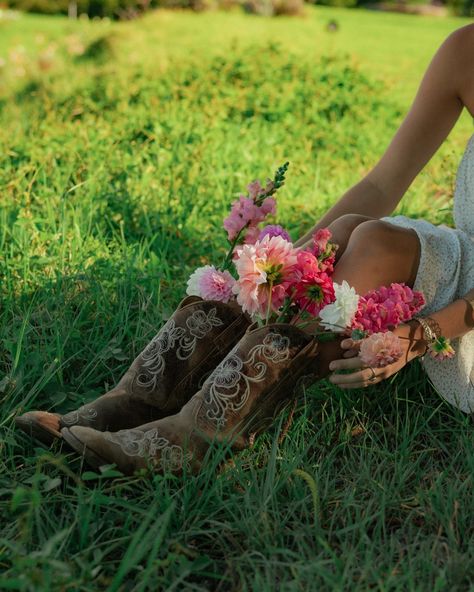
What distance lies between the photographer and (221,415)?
6.31 feet

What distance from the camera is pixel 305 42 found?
11773mm

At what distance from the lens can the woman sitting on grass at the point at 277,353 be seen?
1.91 meters

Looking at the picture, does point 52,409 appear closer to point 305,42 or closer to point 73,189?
point 73,189

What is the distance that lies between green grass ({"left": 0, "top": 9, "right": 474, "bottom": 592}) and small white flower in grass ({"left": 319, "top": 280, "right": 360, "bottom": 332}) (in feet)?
1.10

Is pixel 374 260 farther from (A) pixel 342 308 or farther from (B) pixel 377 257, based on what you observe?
(A) pixel 342 308

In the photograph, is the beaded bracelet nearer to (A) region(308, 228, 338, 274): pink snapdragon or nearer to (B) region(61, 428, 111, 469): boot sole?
(A) region(308, 228, 338, 274): pink snapdragon

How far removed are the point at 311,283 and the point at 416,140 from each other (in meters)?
0.83

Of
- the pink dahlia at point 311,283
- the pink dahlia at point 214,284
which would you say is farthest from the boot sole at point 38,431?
the pink dahlia at point 311,283

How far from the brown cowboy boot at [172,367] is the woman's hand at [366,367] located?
0.32 m

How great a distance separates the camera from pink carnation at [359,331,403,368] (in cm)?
181

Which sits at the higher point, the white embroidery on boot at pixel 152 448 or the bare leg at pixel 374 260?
the bare leg at pixel 374 260

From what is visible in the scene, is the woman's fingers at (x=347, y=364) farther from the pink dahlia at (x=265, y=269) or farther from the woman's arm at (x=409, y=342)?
the pink dahlia at (x=265, y=269)

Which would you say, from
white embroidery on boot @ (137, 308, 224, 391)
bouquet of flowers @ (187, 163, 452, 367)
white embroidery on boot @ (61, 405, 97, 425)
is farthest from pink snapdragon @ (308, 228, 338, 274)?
white embroidery on boot @ (61, 405, 97, 425)

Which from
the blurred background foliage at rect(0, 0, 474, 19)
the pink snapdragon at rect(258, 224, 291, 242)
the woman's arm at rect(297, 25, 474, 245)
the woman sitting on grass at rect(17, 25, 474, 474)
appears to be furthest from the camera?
the blurred background foliage at rect(0, 0, 474, 19)
